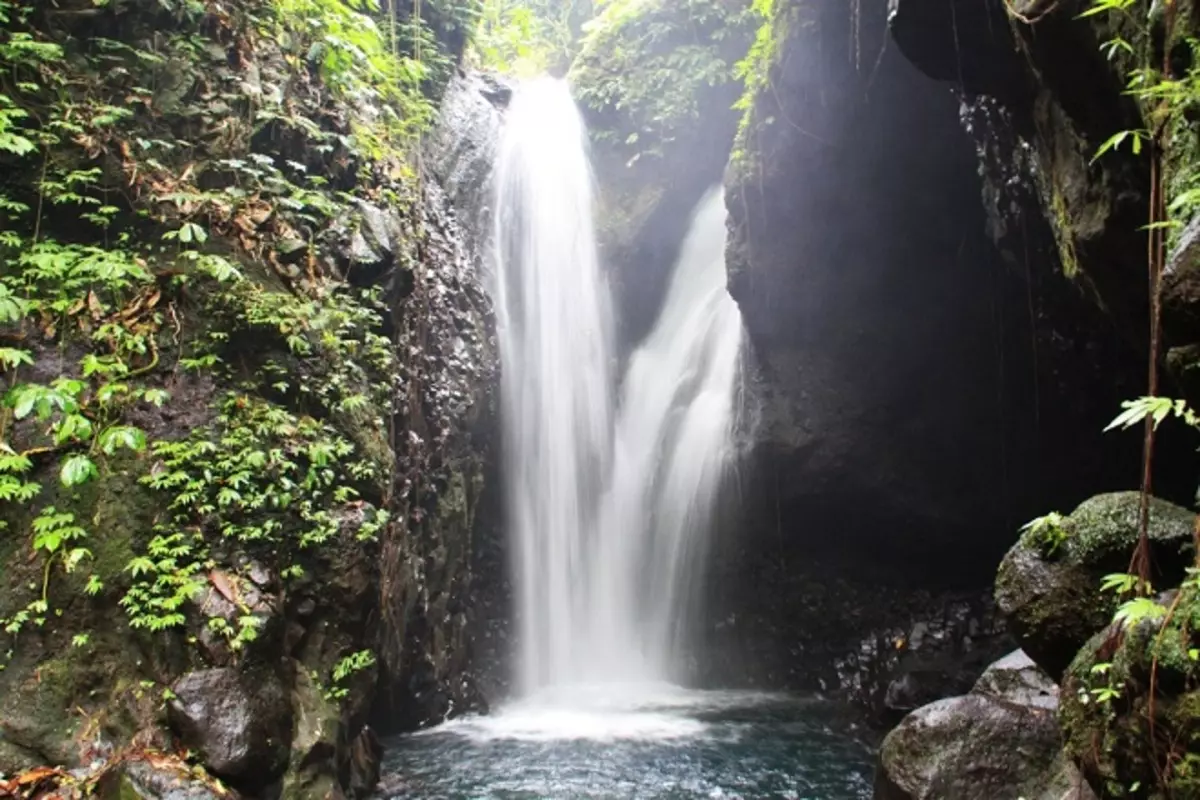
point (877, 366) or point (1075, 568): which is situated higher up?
point (877, 366)

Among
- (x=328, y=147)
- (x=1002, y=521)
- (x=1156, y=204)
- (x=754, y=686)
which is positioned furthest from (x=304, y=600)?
(x=1002, y=521)

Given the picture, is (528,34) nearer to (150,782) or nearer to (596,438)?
(596,438)

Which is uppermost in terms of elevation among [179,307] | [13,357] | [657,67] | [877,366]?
[657,67]

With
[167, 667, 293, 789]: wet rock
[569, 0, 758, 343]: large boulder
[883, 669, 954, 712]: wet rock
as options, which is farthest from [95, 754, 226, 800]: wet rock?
[569, 0, 758, 343]: large boulder

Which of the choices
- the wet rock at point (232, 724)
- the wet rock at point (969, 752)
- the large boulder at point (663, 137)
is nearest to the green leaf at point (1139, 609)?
the wet rock at point (969, 752)

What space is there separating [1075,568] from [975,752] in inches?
72.3

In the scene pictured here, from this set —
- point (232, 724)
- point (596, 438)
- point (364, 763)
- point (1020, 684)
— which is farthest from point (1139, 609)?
point (596, 438)

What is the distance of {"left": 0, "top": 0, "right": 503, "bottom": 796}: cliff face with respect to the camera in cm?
531

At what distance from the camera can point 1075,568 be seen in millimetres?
5012

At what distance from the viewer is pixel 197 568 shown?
18.6 ft

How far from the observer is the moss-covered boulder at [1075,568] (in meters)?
4.64

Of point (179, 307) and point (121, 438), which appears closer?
point (121, 438)

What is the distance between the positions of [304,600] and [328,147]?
16.1ft

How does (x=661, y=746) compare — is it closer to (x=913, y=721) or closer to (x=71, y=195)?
(x=913, y=721)
